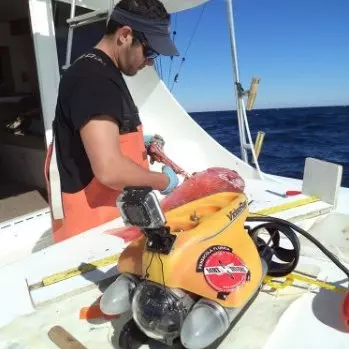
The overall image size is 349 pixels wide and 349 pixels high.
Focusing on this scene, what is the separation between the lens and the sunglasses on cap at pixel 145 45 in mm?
1774

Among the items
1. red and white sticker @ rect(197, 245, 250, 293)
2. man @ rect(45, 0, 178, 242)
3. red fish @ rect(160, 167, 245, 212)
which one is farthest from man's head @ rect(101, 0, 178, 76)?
red and white sticker @ rect(197, 245, 250, 293)

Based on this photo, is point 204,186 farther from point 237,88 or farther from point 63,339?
point 237,88

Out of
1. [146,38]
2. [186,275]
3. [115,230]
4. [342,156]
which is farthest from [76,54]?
[342,156]

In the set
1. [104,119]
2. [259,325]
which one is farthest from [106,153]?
[259,325]

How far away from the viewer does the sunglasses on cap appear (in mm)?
1774

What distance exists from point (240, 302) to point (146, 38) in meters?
1.18

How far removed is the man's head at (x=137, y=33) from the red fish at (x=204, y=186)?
68 cm

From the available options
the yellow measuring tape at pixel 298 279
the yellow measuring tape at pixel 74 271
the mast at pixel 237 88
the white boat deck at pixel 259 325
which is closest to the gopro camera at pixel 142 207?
the white boat deck at pixel 259 325

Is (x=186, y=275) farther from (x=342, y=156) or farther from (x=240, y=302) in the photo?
(x=342, y=156)

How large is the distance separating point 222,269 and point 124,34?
1.12 m

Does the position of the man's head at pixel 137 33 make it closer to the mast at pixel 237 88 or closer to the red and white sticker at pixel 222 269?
the red and white sticker at pixel 222 269

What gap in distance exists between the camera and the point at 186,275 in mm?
1434

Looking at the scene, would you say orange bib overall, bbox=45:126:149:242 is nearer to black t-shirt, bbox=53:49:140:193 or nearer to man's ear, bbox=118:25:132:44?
black t-shirt, bbox=53:49:140:193

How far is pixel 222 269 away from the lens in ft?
4.74
